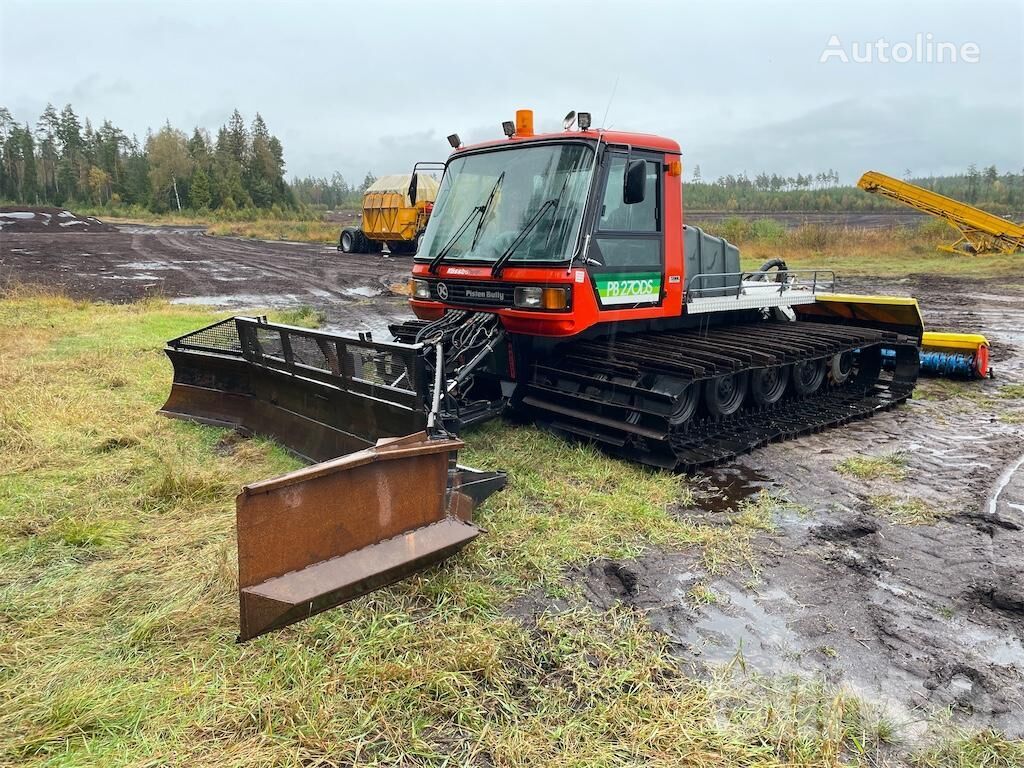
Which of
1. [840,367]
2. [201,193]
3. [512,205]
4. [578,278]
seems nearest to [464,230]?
[512,205]

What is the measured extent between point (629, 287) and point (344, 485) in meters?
3.28

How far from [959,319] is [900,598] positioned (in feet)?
37.0

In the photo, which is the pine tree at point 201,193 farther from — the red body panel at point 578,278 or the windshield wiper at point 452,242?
the red body panel at point 578,278

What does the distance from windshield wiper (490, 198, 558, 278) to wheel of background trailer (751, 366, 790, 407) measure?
2.43 metres

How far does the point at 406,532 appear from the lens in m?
3.46

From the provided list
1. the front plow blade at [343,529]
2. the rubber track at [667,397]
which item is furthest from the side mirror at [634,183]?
the front plow blade at [343,529]

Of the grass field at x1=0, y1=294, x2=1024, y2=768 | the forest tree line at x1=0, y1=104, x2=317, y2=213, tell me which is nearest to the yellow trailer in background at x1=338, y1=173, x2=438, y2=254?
the grass field at x1=0, y1=294, x2=1024, y2=768

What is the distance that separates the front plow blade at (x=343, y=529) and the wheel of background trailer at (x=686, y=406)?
2410mm

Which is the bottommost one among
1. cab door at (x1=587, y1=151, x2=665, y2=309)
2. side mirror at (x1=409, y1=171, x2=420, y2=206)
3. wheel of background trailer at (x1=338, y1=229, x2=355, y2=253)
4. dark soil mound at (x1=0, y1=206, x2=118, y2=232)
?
cab door at (x1=587, y1=151, x2=665, y2=309)

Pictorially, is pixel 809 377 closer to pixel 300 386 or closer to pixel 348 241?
pixel 300 386

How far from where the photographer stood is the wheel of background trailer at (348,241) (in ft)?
97.6

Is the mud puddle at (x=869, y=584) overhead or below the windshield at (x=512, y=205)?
below

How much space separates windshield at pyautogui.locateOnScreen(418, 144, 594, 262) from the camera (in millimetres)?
5438

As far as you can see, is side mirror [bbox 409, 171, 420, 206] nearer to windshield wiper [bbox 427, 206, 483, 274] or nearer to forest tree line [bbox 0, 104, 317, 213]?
windshield wiper [bbox 427, 206, 483, 274]
